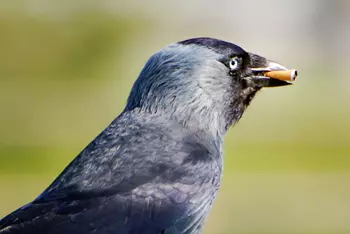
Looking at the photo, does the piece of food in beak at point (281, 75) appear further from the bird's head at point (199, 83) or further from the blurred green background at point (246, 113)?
the blurred green background at point (246, 113)

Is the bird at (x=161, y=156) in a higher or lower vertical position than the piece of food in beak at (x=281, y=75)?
lower

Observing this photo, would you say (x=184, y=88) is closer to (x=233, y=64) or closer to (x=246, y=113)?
(x=233, y=64)

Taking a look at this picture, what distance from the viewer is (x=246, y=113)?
13531mm

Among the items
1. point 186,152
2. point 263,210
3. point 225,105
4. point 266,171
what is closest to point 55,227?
point 186,152

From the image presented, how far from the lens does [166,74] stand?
6293mm

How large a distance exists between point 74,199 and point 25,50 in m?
8.79

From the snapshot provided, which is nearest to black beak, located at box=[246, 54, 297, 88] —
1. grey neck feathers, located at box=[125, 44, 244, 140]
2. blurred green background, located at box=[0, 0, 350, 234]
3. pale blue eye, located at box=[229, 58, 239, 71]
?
pale blue eye, located at box=[229, 58, 239, 71]

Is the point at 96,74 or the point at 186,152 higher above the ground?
the point at 186,152

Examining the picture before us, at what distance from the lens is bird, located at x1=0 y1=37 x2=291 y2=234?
5594 millimetres

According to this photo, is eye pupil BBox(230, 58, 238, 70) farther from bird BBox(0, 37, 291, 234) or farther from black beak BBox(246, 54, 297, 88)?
black beak BBox(246, 54, 297, 88)

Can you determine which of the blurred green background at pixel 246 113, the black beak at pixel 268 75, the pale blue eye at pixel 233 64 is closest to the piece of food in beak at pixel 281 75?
the black beak at pixel 268 75

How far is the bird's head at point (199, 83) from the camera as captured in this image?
629 centimetres

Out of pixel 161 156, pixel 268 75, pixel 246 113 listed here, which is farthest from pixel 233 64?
pixel 246 113

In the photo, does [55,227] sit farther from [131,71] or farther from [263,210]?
[131,71]
